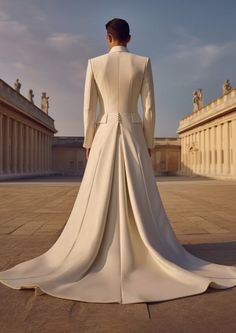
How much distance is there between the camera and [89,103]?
4242 millimetres

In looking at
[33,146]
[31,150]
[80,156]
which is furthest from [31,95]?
[80,156]

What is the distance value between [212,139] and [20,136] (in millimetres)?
21536

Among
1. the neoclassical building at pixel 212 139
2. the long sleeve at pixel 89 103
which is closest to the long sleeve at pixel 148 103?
the long sleeve at pixel 89 103

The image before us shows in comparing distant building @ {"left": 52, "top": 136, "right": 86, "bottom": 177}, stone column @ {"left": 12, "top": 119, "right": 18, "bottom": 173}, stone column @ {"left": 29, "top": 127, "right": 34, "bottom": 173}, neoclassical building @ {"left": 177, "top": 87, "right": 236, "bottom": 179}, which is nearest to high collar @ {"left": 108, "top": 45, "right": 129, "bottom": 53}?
neoclassical building @ {"left": 177, "top": 87, "right": 236, "bottom": 179}

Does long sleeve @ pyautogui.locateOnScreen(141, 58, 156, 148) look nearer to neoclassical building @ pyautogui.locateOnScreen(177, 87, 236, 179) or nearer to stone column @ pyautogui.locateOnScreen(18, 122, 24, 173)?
neoclassical building @ pyautogui.locateOnScreen(177, 87, 236, 179)

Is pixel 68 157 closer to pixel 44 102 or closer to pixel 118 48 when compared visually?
pixel 44 102

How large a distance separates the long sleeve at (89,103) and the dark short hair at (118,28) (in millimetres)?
370

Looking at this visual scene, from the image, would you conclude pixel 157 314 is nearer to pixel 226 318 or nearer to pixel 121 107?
pixel 226 318

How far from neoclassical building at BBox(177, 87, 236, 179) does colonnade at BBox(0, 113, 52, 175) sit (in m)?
20.7

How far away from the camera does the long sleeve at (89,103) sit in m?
4.24

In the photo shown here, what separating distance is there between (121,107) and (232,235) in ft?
11.4

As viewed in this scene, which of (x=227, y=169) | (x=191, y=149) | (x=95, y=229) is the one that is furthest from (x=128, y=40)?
(x=191, y=149)

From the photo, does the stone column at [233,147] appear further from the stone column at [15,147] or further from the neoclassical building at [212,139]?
the stone column at [15,147]

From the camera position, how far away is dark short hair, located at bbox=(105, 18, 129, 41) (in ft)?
13.7
